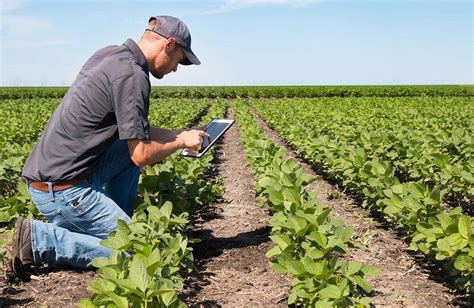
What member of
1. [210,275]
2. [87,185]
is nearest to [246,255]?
[210,275]

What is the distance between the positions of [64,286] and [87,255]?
0.82ft

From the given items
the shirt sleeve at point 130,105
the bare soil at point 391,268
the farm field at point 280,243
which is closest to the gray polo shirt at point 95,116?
the shirt sleeve at point 130,105

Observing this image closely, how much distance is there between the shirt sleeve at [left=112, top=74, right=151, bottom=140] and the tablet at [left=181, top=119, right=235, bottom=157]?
62 centimetres

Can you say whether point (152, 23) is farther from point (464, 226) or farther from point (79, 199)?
point (464, 226)

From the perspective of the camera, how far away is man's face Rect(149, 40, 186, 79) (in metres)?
3.48

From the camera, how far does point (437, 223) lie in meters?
3.52

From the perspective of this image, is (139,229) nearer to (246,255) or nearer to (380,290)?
(246,255)

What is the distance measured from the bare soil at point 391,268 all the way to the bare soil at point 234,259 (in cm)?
71

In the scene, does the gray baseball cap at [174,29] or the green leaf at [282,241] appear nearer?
the green leaf at [282,241]

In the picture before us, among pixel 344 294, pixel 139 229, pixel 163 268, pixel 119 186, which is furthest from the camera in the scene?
pixel 119 186

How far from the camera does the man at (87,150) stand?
3.38m

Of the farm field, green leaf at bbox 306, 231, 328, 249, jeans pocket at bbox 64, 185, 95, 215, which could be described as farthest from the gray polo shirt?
green leaf at bbox 306, 231, 328, 249

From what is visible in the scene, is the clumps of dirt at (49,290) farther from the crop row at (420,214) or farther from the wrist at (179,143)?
the crop row at (420,214)

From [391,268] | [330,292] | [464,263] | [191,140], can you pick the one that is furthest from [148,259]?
[391,268]
